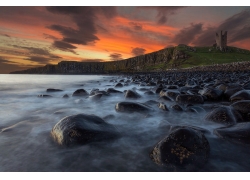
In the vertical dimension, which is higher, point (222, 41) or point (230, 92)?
point (222, 41)

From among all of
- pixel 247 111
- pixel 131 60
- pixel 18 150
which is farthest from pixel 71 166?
pixel 131 60

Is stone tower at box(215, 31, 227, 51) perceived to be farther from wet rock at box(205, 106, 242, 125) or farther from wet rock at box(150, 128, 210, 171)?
wet rock at box(150, 128, 210, 171)

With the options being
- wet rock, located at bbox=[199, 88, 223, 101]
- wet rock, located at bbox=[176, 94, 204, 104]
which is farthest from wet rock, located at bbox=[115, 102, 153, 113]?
wet rock, located at bbox=[199, 88, 223, 101]

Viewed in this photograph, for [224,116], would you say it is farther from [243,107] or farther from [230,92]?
[230,92]

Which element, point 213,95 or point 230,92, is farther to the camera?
point 230,92

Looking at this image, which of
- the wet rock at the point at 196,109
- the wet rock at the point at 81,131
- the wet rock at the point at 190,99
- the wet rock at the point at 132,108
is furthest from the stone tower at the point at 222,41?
the wet rock at the point at 81,131

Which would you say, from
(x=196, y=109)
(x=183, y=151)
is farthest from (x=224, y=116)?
(x=183, y=151)

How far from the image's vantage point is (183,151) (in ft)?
6.81

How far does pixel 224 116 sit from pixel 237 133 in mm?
872

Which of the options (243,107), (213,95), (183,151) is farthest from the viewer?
(213,95)

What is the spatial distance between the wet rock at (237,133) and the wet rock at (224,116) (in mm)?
569

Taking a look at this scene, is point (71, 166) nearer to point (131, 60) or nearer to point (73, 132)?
point (73, 132)

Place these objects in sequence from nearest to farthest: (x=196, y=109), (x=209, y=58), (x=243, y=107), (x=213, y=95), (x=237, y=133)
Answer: (x=237, y=133), (x=243, y=107), (x=196, y=109), (x=213, y=95), (x=209, y=58)

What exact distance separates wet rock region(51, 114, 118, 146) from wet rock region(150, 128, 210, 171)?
970 mm
